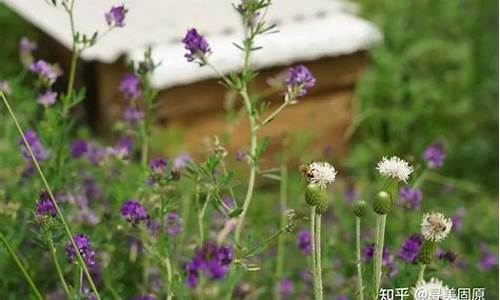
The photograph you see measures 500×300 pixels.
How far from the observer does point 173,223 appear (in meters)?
1.82

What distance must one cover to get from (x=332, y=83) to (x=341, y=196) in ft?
1.92

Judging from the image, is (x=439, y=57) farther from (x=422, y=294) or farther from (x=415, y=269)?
(x=422, y=294)

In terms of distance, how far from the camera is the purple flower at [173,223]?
177 centimetres

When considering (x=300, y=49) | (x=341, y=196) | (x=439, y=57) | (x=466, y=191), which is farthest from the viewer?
(x=439, y=57)

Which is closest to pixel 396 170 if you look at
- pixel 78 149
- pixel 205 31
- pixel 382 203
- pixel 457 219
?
pixel 382 203

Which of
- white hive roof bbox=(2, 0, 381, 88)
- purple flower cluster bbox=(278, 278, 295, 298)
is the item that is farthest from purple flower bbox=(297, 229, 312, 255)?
white hive roof bbox=(2, 0, 381, 88)

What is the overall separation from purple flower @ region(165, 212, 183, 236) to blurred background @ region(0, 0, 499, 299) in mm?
718

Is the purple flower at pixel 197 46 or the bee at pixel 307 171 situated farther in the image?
the purple flower at pixel 197 46

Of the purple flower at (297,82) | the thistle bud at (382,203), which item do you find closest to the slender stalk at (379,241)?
the thistle bud at (382,203)

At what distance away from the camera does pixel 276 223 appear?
239 cm

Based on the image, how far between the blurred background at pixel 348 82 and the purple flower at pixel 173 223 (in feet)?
2.36

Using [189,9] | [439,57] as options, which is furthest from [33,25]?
[439,57]

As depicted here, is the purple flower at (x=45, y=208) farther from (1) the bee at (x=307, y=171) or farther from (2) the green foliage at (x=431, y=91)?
(2) the green foliage at (x=431, y=91)

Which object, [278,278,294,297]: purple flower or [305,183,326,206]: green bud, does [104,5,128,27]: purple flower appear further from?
[278,278,294,297]: purple flower
